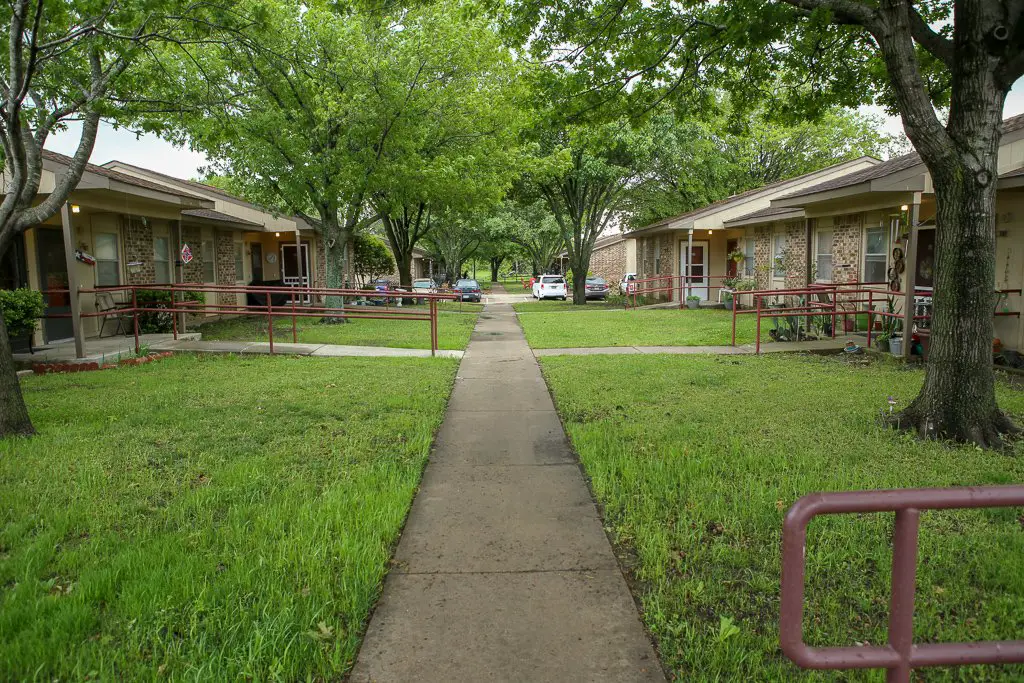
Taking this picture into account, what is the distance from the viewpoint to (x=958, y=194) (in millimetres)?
6020

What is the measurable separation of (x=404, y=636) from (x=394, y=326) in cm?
1606

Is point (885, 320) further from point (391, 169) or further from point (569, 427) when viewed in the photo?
point (391, 169)

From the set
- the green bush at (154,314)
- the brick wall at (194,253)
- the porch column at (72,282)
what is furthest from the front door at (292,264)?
the porch column at (72,282)

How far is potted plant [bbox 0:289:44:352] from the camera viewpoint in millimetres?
9828

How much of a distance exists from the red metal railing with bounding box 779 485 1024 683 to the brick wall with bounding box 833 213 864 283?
15.2m

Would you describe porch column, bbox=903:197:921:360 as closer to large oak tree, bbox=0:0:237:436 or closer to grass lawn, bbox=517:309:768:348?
grass lawn, bbox=517:309:768:348

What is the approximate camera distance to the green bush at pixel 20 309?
9828 millimetres

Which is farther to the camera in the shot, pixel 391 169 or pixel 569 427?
pixel 391 169

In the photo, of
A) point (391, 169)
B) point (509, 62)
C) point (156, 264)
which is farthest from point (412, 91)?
point (156, 264)

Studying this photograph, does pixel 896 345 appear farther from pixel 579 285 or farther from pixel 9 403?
pixel 579 285

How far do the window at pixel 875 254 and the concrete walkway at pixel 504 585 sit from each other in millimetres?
11594

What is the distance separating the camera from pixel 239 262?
22.8m

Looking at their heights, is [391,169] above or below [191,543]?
above

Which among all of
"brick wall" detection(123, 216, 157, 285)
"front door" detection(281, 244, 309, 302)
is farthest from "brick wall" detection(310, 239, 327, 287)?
"brick wall" detection(123, 216, 157, 285)
